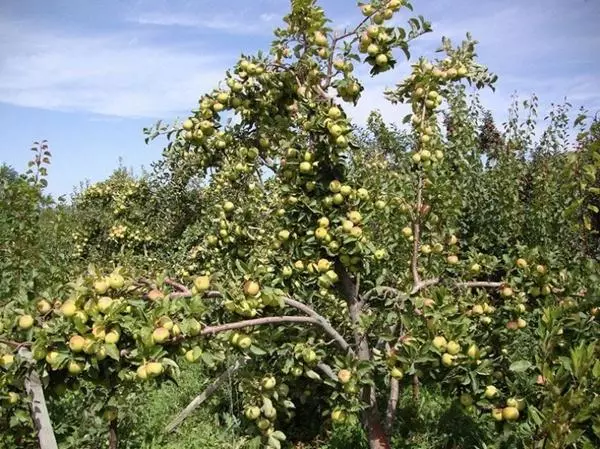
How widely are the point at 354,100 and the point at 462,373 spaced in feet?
4.84

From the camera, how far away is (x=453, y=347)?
7.37ft

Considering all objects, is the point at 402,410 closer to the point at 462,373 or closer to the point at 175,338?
the point at 462,373

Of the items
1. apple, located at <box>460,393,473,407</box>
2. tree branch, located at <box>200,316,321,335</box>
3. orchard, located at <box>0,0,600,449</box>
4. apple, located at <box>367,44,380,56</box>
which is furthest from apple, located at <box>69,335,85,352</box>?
apple, located at <box>367,44,380,56</box>

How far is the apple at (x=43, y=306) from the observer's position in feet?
6.52

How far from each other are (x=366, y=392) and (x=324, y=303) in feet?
4.03

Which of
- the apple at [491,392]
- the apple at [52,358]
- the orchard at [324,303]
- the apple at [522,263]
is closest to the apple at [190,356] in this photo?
the orchard at [324,303]

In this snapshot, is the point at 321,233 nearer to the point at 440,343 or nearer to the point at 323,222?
the point at 323,222

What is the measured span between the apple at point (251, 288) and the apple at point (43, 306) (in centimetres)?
77

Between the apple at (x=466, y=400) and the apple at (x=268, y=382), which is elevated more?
the apple at (x=466, y=400)

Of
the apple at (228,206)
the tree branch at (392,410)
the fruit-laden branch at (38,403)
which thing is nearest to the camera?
the fruit-laden branch at (38,403)

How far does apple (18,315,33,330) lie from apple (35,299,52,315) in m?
0.08

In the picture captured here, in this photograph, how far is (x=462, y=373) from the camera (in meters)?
2.40

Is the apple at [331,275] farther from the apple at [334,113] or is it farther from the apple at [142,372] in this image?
the apple at [142,372]

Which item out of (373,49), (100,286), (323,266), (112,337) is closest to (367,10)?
(373,49)
